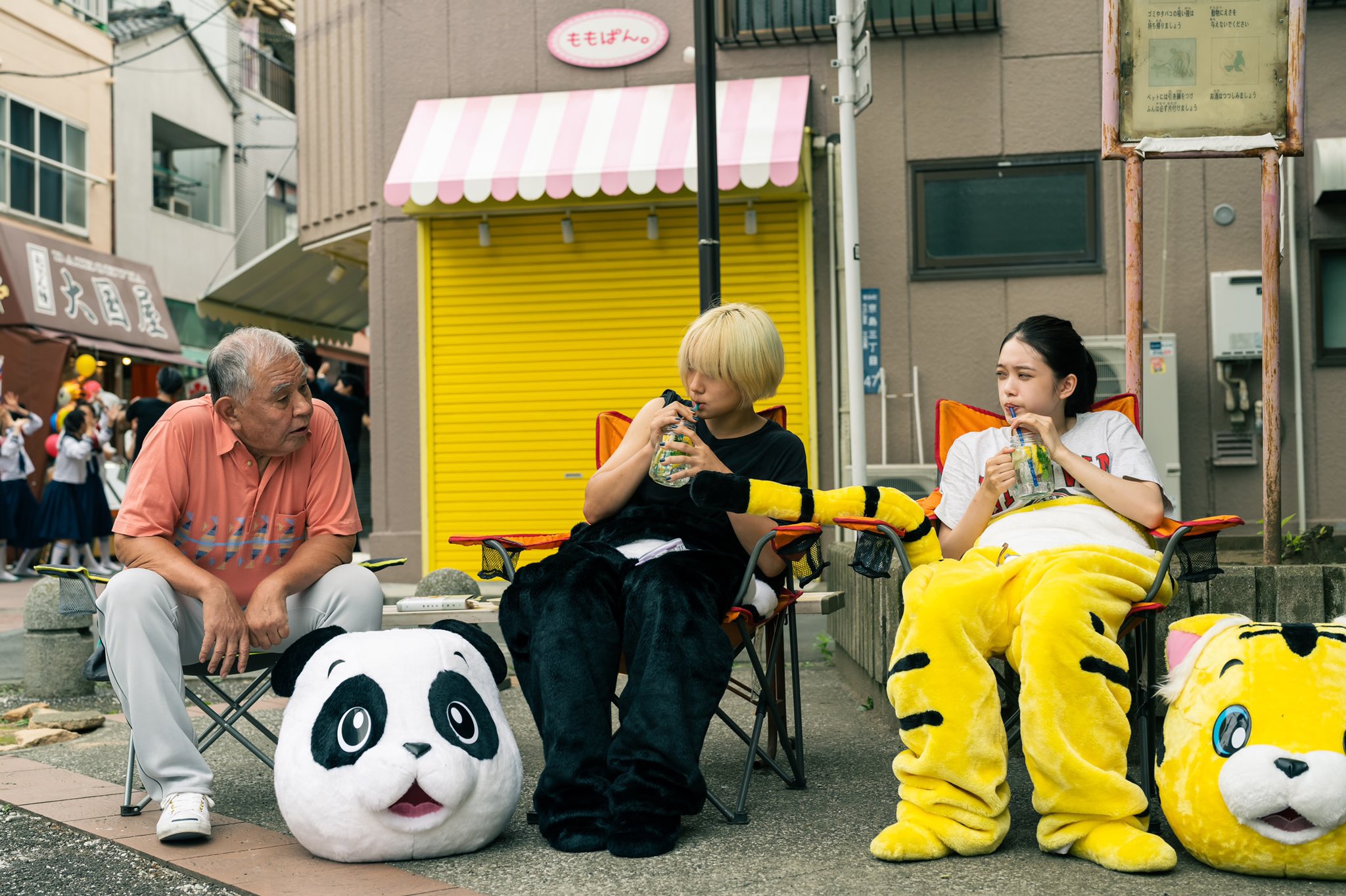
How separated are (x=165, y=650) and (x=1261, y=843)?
2.55 meters

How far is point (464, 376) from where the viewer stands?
9625mm

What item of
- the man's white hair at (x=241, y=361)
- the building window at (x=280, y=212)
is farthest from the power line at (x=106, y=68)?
the man's white hair at (x=241, y=361)

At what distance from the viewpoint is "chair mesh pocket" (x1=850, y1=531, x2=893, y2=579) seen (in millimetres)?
3223

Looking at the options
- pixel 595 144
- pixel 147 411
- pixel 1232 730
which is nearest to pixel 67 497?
pixel 147 411

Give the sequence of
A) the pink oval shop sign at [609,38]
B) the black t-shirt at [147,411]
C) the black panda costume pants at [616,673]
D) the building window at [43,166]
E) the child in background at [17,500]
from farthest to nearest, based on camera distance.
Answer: the building window at [43,166] < the child in background at [17,500] < the black t-shirt at [147,411] < the pink oval shop sign at [609,38] < the black panda costume pants at [616,673]

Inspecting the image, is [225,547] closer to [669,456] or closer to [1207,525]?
[669,456]

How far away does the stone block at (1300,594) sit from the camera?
11.9 feet

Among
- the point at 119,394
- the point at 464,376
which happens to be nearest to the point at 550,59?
the point at 464,376

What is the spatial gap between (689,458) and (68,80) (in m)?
18.9

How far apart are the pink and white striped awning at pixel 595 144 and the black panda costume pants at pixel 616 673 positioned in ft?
17.7

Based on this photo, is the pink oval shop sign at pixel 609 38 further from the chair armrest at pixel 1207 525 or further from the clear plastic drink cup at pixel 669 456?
the chair armrest at pixel 1207 525

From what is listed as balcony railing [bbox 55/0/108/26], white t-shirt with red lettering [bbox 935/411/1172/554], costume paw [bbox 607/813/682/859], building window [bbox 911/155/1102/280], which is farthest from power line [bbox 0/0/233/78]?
costume paw [bbox 607/813/682/859]

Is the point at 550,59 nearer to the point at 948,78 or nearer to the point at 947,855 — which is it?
the point at 948,78

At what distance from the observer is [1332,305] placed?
846 cm
